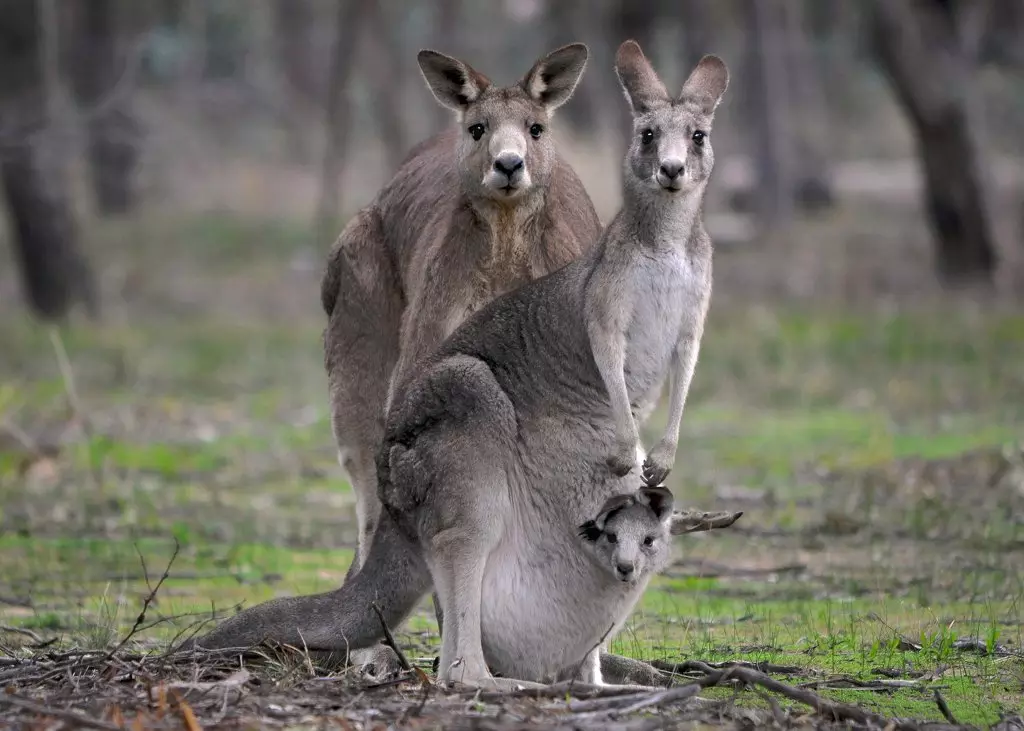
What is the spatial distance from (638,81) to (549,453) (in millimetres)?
1210

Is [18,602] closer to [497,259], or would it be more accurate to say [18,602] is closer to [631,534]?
[497,259]

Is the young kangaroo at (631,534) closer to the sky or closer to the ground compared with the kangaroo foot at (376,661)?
closer to the sky

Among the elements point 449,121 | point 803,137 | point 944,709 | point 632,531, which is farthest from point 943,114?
point 944,709

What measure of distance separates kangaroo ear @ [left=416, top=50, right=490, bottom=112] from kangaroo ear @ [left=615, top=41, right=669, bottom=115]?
3.49 feet

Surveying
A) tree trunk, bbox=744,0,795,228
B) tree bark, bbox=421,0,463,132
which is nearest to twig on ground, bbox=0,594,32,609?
tree trunk, bbox=744,0,795,228

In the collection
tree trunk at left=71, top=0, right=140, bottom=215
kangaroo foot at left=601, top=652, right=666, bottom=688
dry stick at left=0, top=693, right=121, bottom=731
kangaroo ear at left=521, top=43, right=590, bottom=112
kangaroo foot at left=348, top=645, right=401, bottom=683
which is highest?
tree trunk at left=71, top=0, right=140, bottom=215

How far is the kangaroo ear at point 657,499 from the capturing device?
5145mm

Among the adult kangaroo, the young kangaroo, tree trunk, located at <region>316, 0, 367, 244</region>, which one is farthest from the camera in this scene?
tree trunk, located at <region>316, 0, 367, 244</region>

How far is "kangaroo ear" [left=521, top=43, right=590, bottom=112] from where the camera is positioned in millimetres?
6332

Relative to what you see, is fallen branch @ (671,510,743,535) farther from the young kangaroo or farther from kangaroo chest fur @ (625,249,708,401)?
kangaroo chest fur @ (625,249,708,401)

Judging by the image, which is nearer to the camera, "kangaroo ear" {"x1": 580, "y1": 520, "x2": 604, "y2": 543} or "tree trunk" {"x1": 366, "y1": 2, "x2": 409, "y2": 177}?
"kangaroo ear" {"x1": 580, "y1": 520, "x2": 604, "y2": 543}

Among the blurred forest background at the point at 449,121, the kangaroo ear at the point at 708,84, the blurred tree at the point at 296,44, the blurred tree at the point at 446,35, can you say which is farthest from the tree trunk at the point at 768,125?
the kangaroo ear at the point at 708,84

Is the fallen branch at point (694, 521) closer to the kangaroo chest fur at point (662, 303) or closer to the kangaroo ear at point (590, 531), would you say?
the kangaroo ear at point (590, 531)

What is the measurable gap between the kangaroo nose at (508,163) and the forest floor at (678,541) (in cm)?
175
